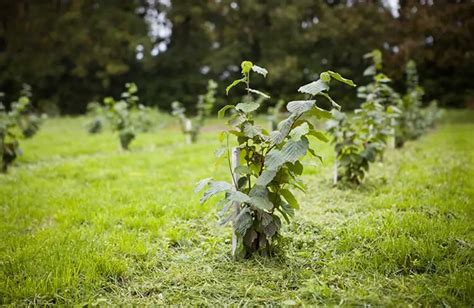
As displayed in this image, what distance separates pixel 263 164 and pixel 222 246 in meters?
0.77

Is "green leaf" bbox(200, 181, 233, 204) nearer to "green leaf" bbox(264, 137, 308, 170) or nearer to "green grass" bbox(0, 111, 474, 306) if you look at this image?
"green leaf" bbox(264, 137, 308, 170)

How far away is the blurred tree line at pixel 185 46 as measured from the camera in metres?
18.5

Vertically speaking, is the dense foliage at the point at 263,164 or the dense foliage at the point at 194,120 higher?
the dense foliage at the point at 194,120

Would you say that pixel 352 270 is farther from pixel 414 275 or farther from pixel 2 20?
pixel 2 20

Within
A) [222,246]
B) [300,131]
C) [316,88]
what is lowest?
[222,246]

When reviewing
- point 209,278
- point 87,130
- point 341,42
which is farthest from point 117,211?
point 341,42

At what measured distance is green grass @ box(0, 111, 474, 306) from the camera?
2.26 meters

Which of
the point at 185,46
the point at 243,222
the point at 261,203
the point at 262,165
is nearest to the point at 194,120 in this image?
the point at 262,165

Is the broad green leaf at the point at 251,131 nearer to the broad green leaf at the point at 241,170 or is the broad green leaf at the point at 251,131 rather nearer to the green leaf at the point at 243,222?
the broad green leaf at the point at 241,170

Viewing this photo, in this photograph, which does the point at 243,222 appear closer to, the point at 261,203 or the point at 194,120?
the point at 261,203

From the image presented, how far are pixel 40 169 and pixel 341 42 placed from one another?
55.6 feet


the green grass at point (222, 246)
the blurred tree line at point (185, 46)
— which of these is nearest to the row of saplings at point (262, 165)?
the green grass at point (222, 246)

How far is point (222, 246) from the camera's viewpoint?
298 centimetres

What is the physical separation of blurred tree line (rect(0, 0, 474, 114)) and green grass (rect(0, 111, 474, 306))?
1481cm
